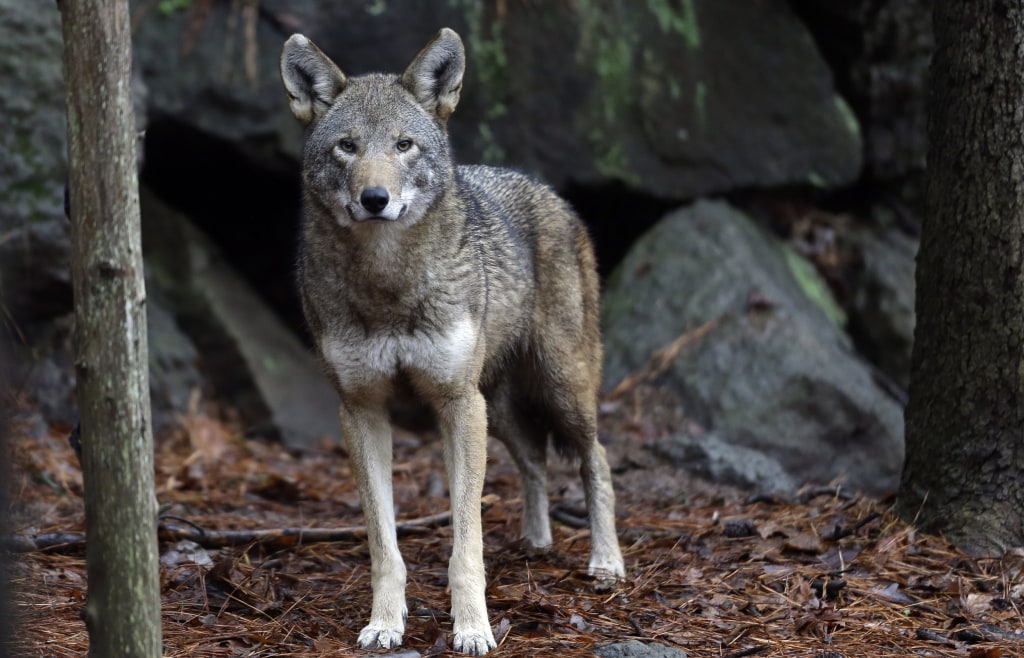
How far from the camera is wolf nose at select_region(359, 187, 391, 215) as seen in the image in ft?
14.3

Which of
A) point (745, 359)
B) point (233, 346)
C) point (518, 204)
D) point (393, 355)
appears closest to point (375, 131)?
point (393, 355)

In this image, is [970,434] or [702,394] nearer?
[970,434]

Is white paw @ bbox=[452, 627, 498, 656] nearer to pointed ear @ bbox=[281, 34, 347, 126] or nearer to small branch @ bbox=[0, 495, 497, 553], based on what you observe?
small branch @ bbox=[0, 495, 497, 553]

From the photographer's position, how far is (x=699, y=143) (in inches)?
360

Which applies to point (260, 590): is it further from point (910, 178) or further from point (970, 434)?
point (910, 178)

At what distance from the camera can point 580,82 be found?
29.2ft

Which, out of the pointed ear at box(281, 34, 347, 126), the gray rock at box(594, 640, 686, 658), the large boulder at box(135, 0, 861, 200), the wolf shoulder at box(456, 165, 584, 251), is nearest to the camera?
the gray rock at box(594, 640, 686, 658)

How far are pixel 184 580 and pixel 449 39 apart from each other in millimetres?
2655

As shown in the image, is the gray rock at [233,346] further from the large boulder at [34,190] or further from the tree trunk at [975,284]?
the tree trunk at [975,284]

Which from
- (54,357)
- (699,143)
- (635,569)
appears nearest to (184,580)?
(635,569)

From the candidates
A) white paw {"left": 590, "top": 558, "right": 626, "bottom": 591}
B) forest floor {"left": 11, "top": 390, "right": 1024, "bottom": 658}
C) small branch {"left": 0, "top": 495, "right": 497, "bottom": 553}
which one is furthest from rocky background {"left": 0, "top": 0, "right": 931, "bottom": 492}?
small branch {"left": 0, "top": 495, "right": 497, "bottom": 553}

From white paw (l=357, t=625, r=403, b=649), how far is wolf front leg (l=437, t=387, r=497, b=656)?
9.3 inches

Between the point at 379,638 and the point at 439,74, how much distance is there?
2.45 m

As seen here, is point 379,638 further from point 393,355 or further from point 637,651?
point 393,355
